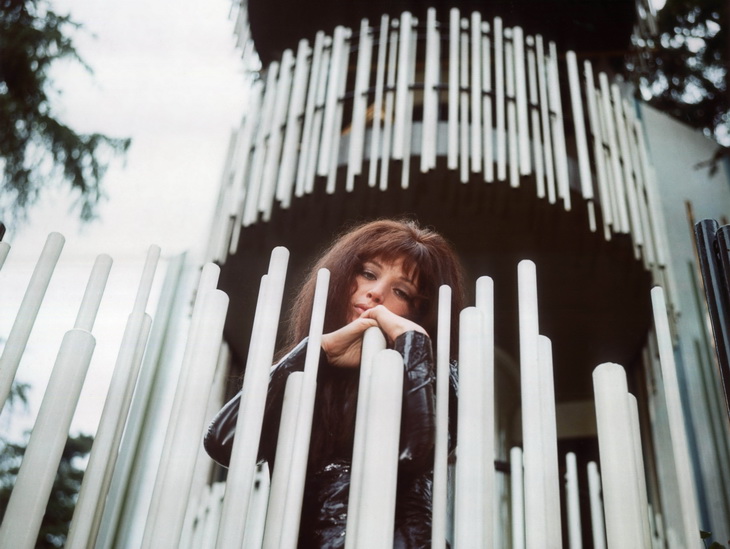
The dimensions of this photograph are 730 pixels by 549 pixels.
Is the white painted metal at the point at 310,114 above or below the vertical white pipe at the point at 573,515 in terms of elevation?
above

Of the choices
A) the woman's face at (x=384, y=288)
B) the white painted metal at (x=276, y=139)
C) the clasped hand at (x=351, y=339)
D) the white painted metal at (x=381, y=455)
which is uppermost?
the white painted metal at (x=276, y=139)

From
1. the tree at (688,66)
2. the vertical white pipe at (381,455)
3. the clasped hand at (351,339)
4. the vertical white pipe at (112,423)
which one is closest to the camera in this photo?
the vertical white pipe at (381,455)

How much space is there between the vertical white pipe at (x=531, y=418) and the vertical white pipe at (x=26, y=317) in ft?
2.43

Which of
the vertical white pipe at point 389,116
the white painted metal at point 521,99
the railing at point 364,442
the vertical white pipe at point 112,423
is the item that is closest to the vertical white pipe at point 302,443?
the railing at point 364,442

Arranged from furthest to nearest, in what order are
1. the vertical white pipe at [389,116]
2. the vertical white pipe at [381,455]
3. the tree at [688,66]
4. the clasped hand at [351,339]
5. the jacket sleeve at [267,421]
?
1. the tree at [688,66]
2. the vertical white pipe at [389,116]
3. the clasped hand at [351,339]
4. the jacket sleeve at [267,421]
5. the vertical white pipe at [381,455]

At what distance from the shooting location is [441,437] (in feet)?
3.35

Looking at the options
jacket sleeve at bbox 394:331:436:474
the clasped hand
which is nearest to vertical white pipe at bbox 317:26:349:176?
the clasped hand

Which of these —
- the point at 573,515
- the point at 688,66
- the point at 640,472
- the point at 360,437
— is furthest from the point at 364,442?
the point at 688,66

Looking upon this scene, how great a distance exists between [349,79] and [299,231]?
1080 millimetres

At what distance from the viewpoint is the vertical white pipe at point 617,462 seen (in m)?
0.93

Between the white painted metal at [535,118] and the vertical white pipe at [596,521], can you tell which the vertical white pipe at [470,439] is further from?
the white painted metal at [535,118]

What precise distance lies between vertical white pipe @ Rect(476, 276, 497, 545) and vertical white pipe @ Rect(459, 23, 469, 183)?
173 centimetres

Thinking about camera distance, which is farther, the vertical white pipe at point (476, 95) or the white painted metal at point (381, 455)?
the vertical white pipe at point (476, 95)

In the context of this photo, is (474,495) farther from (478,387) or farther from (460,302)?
(460,302)
